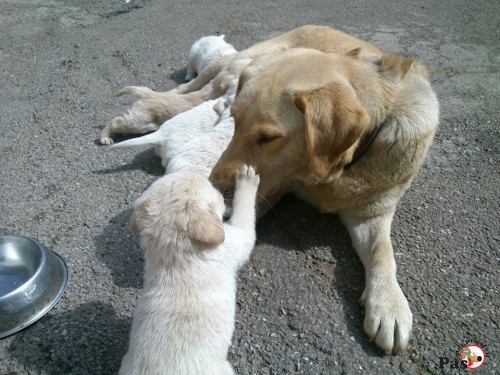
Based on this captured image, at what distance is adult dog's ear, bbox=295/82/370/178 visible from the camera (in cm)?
222

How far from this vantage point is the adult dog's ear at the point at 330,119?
222cm

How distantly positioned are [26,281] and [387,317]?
1940mm

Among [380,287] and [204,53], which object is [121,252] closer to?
[380,287]

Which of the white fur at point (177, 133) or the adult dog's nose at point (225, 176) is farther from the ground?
the adult dog's nose at point (225, 176)

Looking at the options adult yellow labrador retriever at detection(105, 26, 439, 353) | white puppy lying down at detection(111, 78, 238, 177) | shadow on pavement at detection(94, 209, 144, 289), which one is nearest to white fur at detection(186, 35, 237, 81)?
white puppy lying down at detection(111, 78, 238, 177)

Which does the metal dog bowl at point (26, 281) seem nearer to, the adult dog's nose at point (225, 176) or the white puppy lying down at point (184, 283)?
the white puppy lying down at point (184, 283)

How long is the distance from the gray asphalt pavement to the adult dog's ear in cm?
84

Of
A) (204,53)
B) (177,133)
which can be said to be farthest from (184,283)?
(204,53)

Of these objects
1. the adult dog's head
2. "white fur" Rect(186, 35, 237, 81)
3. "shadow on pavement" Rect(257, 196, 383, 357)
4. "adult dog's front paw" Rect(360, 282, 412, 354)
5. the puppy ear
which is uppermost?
the adult dog's head

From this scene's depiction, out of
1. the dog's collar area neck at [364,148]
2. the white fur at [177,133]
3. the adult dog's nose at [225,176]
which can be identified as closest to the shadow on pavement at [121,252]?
the white fur at [177,133]

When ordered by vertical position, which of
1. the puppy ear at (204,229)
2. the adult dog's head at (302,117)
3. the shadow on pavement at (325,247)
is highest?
the adult dog's head at (302,117)

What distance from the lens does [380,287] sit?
7.90 feet

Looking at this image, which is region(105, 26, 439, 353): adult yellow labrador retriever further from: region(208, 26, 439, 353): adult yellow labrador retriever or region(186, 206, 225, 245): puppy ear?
region(186, 206, 225, 245): puppy ear

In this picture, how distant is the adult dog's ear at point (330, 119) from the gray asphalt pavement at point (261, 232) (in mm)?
835
